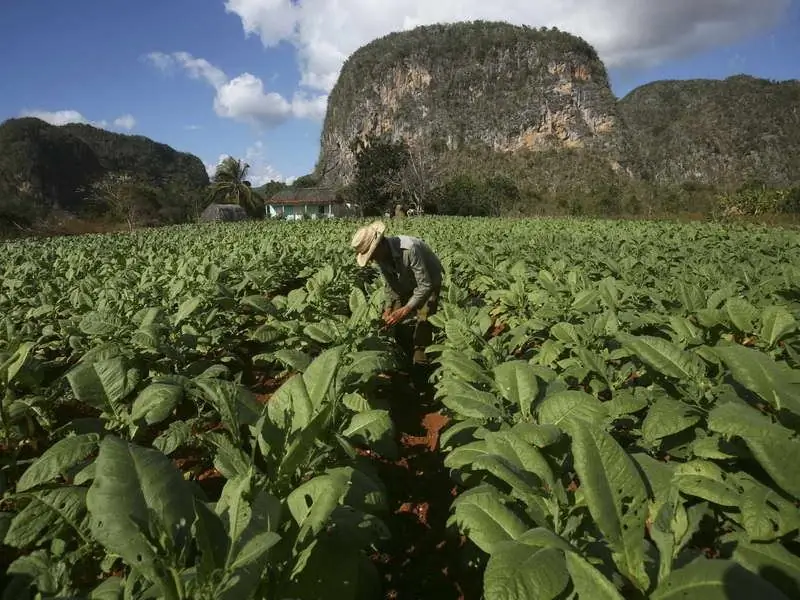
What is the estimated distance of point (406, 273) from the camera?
5148 millimetres

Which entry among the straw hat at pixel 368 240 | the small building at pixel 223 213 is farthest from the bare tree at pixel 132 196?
the straw hat at pixel 368 240

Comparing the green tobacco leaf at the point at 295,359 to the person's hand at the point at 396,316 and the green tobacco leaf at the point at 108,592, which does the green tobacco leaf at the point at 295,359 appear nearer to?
the green tobacco leaf at the point at 108,592

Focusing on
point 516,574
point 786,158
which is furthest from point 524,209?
point 786,158

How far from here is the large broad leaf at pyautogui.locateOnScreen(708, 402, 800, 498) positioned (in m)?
1.19

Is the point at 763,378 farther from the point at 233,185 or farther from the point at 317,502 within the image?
the point at 233,185

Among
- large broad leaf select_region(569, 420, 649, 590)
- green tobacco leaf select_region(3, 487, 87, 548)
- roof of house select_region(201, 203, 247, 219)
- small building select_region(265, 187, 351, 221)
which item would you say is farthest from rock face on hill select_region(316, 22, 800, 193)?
green tobacco leaf select_region(3, 487, 87, 548)

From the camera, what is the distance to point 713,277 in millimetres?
4598

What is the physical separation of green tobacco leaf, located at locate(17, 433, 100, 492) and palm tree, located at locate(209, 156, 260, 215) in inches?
2974

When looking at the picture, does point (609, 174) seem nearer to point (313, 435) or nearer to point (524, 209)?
point (524, 209)

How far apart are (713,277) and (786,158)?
101m

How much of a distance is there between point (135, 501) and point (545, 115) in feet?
315

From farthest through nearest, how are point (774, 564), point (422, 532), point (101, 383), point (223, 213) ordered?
point (223, 213), point (422, 532), point (101, 383), point (774, 564)

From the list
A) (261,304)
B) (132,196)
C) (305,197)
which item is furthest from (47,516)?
(305,197)

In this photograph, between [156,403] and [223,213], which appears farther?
[223,213]
